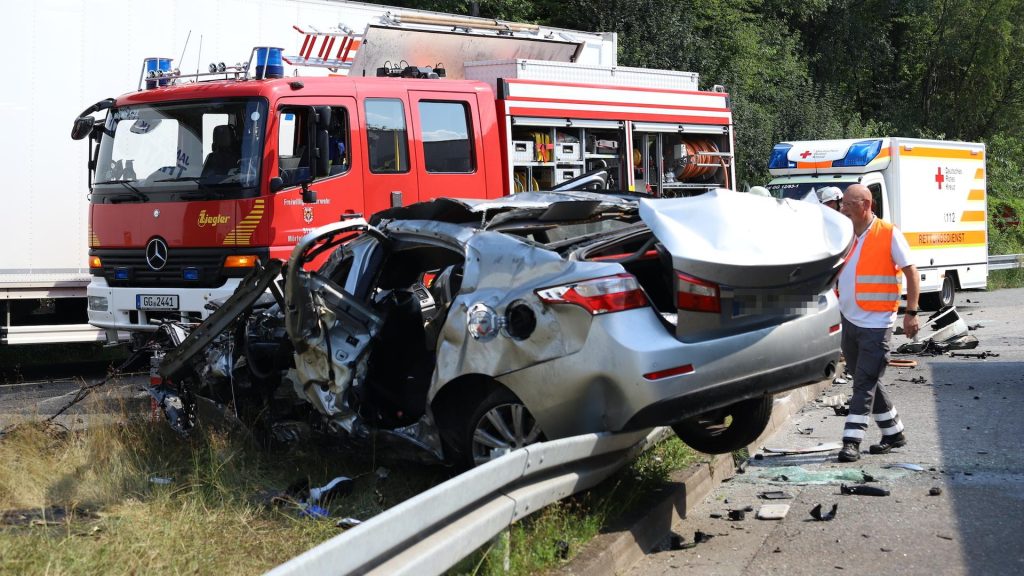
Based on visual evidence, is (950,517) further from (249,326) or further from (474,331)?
(249,326)

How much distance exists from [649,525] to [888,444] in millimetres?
2788

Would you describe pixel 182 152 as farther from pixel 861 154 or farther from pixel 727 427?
pixel 861 154

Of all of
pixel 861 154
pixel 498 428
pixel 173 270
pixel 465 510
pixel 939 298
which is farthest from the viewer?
pixel 939 298

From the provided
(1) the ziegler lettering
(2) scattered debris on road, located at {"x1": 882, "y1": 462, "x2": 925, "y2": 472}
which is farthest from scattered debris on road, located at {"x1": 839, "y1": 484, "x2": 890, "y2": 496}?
(1) the ziegler lettering

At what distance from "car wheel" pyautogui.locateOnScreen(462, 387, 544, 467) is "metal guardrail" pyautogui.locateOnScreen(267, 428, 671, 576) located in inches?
13.3

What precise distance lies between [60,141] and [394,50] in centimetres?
360

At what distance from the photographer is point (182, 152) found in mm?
10242

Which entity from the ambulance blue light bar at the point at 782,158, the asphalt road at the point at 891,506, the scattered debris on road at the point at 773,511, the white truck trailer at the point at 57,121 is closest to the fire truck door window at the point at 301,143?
the white truck trailer at the point at 57,121

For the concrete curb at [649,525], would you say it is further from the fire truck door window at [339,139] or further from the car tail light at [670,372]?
the fire truck door window at [339,139]

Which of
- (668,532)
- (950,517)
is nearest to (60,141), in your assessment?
(668,532)

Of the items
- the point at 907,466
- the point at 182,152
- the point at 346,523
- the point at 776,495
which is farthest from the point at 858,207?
the point at 182,152

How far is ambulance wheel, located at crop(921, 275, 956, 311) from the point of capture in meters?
18.4

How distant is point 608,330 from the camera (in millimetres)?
5152

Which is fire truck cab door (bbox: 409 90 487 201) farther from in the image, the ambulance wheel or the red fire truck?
the ambulance wheel
